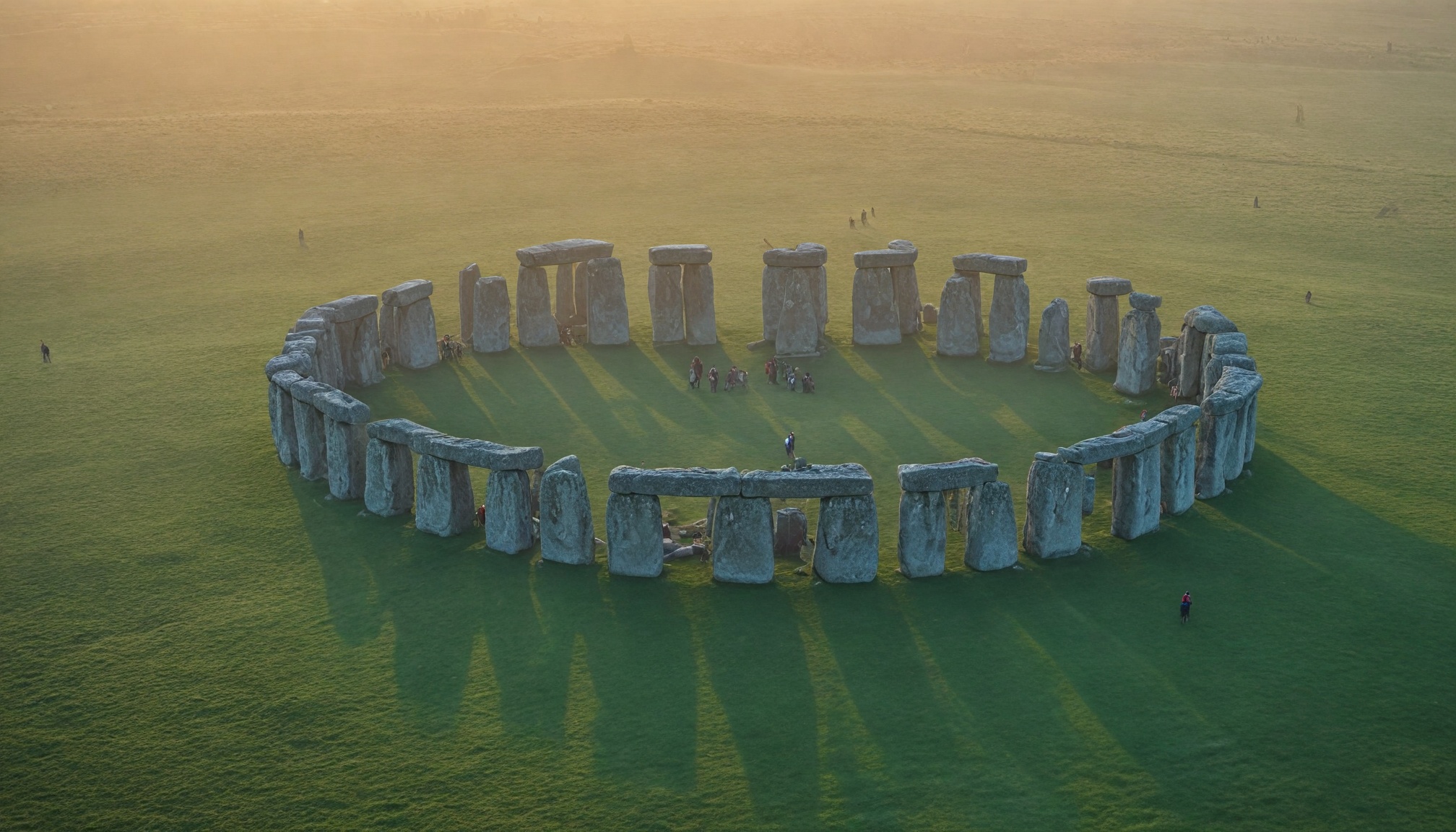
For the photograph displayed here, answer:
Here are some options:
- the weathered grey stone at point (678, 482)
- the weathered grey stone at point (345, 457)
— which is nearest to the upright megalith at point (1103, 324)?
the weathered grey stone at point (678, 482)

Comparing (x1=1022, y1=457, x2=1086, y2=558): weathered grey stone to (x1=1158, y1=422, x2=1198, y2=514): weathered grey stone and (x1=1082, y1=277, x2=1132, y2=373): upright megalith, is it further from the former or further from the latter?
(x1=1082, y1=277, x2=1132, y2=373): upright megalith

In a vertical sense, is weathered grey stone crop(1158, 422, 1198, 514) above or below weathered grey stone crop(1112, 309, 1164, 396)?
below

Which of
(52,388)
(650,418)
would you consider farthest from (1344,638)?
(52,388)

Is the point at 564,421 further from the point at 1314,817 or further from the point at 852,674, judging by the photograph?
the point at 1314,817

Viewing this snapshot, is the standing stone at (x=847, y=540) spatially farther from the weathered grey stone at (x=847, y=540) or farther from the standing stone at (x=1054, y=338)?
the standing stone at (x=1054, y=338)

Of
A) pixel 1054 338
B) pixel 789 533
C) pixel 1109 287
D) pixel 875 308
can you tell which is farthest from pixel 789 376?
pixel 789 533

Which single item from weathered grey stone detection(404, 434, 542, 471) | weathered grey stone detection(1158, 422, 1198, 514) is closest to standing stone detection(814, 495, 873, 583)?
weathered grey stone detection(404, 434, 542, 471)

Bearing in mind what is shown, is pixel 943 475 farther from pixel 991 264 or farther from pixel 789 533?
pixel 991 264

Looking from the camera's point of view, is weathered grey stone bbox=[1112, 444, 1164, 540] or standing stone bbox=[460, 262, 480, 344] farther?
standing stone bbox=[460, 262, 480, 344]
